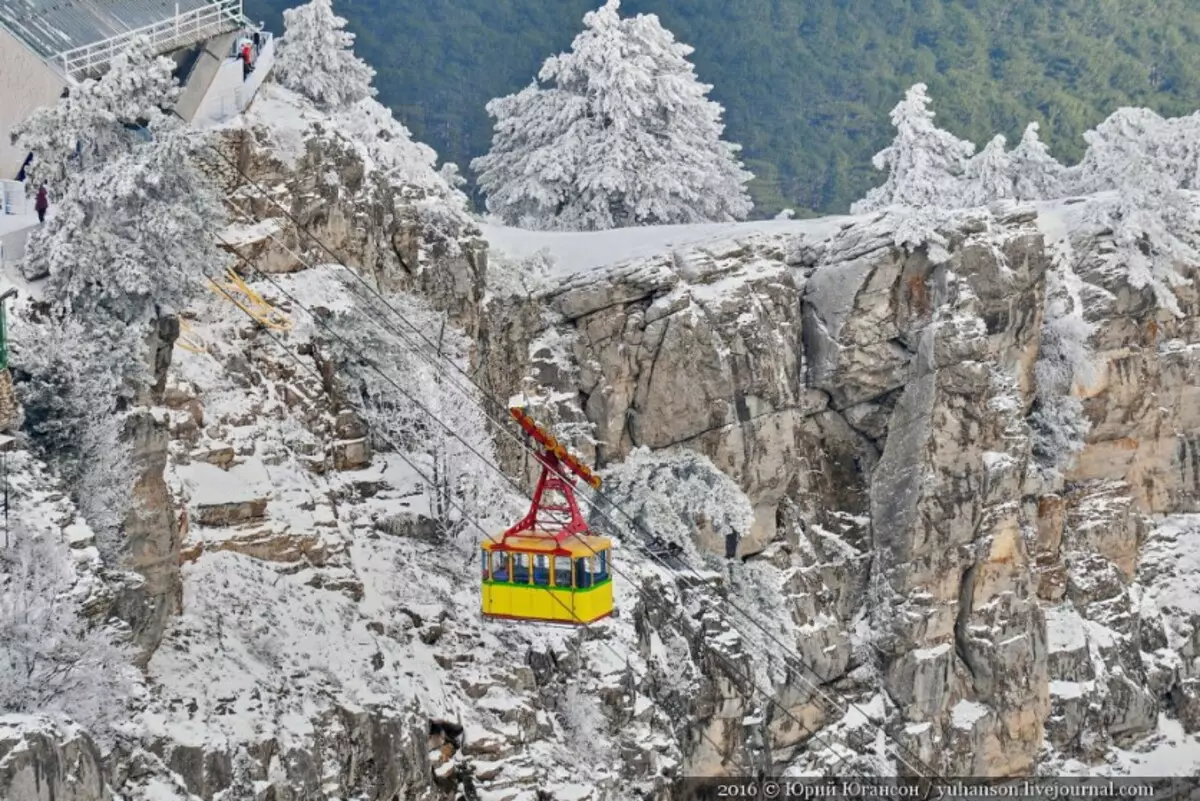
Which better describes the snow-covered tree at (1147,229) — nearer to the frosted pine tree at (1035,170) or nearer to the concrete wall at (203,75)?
the frosted pine tree at (1035,170)

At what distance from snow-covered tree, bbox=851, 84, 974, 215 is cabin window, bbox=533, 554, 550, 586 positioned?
3522 cm

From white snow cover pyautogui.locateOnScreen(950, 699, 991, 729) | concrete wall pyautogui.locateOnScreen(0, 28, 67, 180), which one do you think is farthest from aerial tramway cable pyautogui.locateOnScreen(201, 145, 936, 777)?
concrete wall pyautogui.locateOnScreen(0, 28, 67, 180)

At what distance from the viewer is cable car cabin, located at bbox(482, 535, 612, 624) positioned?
45219 mm

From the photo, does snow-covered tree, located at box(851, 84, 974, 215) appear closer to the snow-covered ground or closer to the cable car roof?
the snow-covered ground

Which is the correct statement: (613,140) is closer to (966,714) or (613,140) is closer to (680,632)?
(680,632)

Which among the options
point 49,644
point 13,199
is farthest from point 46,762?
point 13,199

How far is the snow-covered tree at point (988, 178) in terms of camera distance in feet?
263

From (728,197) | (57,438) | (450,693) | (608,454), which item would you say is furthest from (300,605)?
(728,197)

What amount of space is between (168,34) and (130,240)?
33.3ft

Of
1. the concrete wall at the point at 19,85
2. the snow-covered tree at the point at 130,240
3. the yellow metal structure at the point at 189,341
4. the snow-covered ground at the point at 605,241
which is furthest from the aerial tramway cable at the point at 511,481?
the snow-covered tree at the point at 130,240

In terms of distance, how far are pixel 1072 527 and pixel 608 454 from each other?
705 inches

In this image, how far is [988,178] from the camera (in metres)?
81.0

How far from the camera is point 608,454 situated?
62.2 metres

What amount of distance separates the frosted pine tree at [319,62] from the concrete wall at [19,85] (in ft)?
40.9
